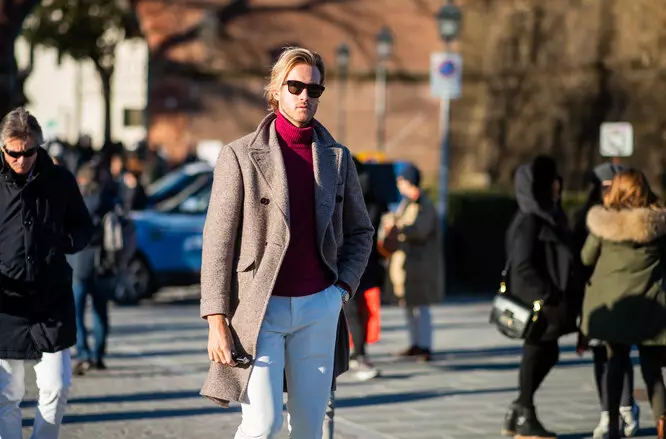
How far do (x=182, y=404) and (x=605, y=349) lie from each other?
288 cm

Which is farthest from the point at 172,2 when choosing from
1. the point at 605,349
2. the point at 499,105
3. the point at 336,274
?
the point at 336,274

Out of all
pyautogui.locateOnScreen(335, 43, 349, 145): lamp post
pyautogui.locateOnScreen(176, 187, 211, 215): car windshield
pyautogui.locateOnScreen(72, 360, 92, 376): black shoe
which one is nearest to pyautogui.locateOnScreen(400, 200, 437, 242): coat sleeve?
pyautogui.locateOnScreen(72, 360, 92, 376): black shoe

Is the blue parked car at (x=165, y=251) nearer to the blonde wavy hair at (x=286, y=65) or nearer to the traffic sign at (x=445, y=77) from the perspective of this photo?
the traffic sign at (x=445, y=77)

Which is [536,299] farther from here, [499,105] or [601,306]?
[499,105]

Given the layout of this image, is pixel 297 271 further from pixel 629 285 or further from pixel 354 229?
pixel 629 285

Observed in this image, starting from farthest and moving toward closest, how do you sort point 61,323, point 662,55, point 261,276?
1. point 662,55
2. point 61,323
3. point 261,276

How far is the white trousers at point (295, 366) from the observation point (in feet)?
17.7

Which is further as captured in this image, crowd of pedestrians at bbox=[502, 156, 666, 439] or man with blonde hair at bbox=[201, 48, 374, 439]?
crowd of pedestrians at bbox=[502, 156, 666, 439]

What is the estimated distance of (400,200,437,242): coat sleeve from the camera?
1292cm

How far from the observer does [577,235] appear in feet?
32.4

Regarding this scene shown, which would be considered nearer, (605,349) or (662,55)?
(605,349)

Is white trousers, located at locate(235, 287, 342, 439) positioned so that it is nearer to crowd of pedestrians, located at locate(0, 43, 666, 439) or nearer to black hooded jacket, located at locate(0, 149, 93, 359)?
crowd of pedestrians, located at locate(0, 43, 666, 439)

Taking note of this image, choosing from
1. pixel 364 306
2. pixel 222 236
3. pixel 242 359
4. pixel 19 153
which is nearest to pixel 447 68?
pixel 364 306

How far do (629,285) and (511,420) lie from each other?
1.14 metres
